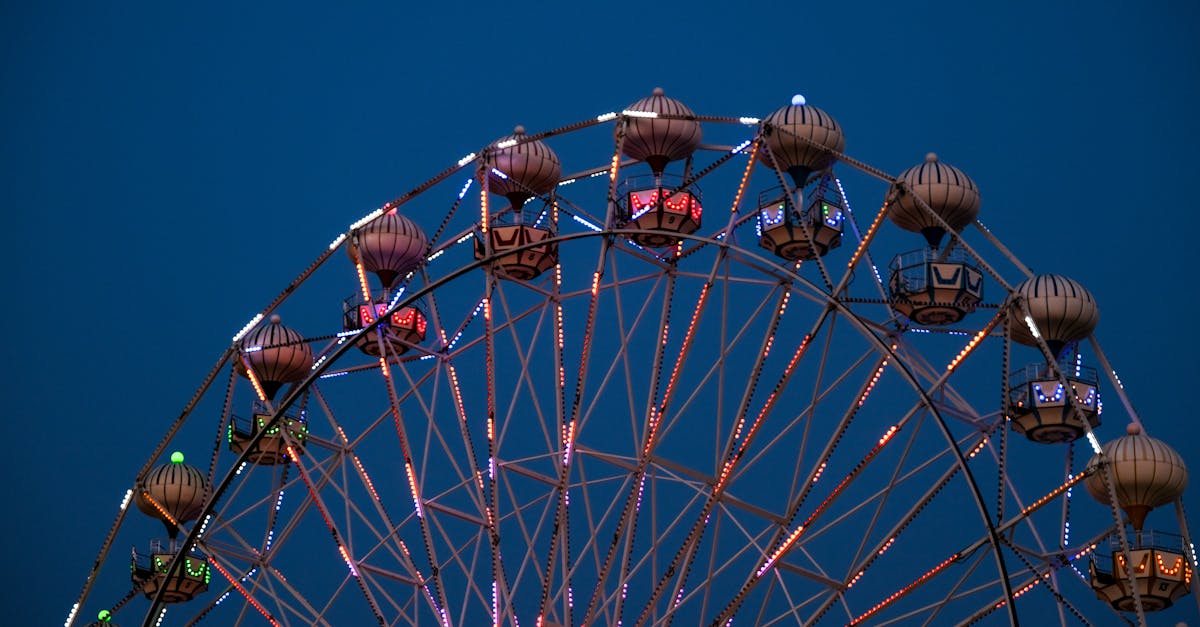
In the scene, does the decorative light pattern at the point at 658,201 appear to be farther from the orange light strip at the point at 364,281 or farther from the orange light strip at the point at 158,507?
the orange light strip at the point at 158,507

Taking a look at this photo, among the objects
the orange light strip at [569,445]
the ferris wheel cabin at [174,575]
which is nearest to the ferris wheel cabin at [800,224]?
the orange light strip at [569,445]

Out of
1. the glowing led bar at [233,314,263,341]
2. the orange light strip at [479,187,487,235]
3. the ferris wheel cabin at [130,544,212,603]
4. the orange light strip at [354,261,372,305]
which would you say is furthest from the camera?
the ferris wheel cabin at [130,544,212,603]

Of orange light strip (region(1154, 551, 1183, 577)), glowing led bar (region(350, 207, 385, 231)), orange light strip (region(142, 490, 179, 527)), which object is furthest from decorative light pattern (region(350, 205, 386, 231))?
orange light strip (region(1154, 551, 1183, 577))

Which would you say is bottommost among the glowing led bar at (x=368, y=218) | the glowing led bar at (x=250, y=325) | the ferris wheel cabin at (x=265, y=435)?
the ferris wheel cabin at (x=265, y=435)

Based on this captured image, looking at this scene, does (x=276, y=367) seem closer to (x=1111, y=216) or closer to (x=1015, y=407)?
(x=1015, y=407)

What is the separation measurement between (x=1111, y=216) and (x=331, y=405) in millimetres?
38772

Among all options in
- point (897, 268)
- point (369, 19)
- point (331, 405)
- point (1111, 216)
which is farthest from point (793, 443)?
point (897, 268)

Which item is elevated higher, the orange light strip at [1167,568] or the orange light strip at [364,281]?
the orange light strip at [364,281]

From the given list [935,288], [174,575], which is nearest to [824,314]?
[935,288]

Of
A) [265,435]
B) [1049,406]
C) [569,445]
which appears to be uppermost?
[265,435]

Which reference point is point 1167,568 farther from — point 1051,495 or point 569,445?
point 569,445

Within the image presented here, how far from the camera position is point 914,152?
9369cm

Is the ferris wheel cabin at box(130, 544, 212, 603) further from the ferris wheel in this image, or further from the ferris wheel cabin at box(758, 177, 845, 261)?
the ferris wheel cabin at box(758, 177, 845, 261)

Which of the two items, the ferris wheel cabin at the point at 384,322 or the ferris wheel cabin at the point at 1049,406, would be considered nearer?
the ferris wheel cabin at the point at 1049,406
